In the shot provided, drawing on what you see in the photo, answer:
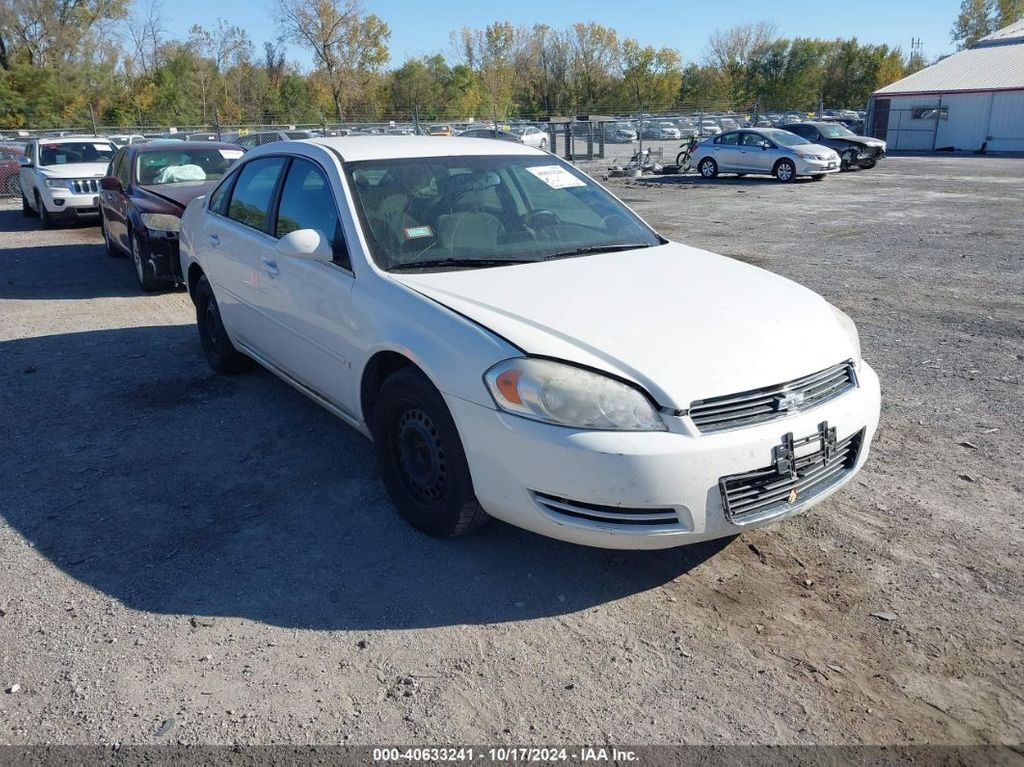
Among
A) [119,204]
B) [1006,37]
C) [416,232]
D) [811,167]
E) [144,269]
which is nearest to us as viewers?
[416,232]

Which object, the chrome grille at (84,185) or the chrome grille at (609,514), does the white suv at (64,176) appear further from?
the chrome grille at (609,514)

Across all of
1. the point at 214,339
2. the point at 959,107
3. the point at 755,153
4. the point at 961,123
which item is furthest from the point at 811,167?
the point at 959,107

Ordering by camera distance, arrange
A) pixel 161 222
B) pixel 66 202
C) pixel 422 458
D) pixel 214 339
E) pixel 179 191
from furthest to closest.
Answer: pixel 66 202 → pixel 179 191 → pixel 161 222 → pixel 214 339 → pixel 422 458

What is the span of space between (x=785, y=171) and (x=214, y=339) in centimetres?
2063

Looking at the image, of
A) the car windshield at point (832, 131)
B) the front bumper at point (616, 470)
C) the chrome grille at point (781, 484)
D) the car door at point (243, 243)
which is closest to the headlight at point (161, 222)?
the car door at point (243, 243)

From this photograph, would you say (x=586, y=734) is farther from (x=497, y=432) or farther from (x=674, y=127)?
(x=674, y=127)

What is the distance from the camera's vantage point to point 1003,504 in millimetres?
3869

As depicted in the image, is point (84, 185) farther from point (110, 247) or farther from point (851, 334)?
point (851, 334)

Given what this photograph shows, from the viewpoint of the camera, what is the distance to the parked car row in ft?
9.58

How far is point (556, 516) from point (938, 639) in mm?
1437

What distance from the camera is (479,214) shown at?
4.21 m

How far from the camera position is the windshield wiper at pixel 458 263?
3.80m

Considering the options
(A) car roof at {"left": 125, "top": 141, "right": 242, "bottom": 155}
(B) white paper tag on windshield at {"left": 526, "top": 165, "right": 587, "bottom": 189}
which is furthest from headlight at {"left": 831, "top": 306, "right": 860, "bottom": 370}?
(A) car roof at {"left": 125, "top": 141, "right": 242, "bottom": 155}

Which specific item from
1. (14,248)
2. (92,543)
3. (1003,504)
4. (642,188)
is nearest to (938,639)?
(1003,504)
